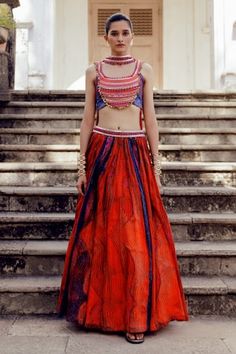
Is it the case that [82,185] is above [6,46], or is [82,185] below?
below

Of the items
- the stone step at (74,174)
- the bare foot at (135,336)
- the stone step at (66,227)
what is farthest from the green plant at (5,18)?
the bare foot at (135,336)

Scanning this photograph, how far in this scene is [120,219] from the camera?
2623 mm

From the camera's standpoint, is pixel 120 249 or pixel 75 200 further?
pixel 75 200

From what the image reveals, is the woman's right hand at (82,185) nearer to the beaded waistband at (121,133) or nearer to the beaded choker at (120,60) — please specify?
the beaded waistband at (121,133)

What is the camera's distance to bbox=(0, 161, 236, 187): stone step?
13.9 feet

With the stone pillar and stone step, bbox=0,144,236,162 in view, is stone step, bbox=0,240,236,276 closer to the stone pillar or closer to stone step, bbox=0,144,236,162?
stone step, bbox=0,144,236,162

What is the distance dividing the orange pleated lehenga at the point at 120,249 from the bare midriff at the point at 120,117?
39 millimetres

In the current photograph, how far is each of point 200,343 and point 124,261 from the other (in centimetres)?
57

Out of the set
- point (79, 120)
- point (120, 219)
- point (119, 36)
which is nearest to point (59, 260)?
point (120, 219)

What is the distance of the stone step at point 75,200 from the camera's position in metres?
3.80

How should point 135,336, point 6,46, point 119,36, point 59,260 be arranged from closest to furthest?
1. point 135,336
2. point 119,36
3. point 59,260
4. point 6,46

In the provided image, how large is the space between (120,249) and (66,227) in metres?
1.00

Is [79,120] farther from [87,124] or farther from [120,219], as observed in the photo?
[120,219]

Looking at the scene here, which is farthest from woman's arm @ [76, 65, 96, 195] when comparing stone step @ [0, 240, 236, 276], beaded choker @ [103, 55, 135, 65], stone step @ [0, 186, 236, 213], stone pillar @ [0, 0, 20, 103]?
stone pillar @ [0, 0, 20, 103]
